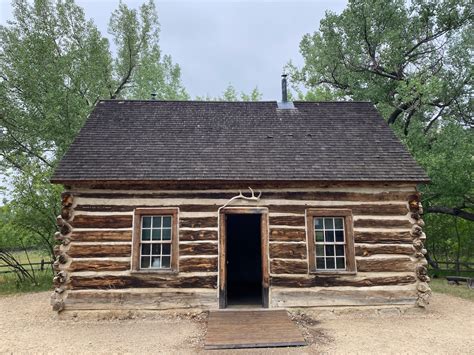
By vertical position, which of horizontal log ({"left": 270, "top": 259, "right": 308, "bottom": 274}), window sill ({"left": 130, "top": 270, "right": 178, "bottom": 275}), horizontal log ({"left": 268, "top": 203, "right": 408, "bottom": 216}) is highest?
horizontal log ({"left": 268, "top": 203, "right": 408, "bottom": 216})

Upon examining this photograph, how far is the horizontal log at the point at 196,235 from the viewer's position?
8.03 meters

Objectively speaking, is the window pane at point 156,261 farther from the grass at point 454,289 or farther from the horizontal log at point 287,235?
the grass at point 454,289

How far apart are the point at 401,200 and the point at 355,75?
9.65 metres

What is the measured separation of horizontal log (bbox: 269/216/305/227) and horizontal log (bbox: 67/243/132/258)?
368 centimetres

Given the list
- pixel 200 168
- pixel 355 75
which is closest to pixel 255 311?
pixel 200 168

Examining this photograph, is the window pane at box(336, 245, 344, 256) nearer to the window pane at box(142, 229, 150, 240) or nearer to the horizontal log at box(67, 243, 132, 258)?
the window pane at box(142, 229, 150, 240)

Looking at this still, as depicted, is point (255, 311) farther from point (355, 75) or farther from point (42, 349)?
point (355, 75)

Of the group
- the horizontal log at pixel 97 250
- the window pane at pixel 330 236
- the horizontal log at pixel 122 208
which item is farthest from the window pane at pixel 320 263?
the horizontal log at pixel 97 250

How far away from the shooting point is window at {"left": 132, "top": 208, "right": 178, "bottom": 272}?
26.2 feet

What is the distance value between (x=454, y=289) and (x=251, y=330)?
860cm

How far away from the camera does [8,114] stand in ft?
49.9

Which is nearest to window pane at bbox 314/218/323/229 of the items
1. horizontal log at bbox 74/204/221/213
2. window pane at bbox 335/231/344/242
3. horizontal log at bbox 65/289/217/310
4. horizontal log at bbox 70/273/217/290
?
window pane at bbox 335/231/344/242

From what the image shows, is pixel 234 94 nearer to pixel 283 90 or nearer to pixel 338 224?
pixel 283 90

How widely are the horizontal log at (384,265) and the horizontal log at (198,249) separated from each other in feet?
12.0
